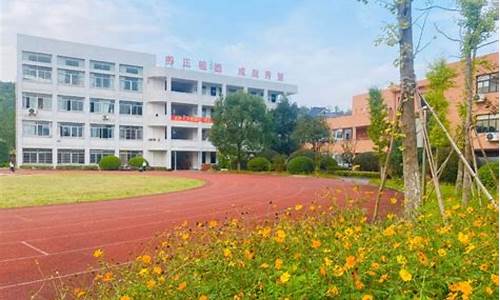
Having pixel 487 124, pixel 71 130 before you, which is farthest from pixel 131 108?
pixel 487 124

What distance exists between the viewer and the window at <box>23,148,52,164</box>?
34531 millimetres

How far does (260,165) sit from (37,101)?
19.2m

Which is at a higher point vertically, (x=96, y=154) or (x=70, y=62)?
(x=70, y=62)

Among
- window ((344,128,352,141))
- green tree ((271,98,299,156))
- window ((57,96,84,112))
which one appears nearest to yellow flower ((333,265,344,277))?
green tree ((271,98,299,156))

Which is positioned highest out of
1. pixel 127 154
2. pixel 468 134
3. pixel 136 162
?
pixel 468 134

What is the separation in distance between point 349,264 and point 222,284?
90 cm

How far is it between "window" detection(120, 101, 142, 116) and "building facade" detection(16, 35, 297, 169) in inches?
3.5

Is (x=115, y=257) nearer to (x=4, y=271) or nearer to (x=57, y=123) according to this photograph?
(x=4, y=271)

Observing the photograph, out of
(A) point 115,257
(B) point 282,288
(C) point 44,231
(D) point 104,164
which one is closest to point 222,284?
(B) point 282,288

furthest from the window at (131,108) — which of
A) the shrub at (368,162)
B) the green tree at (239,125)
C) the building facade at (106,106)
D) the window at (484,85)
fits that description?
the window at (484,85)

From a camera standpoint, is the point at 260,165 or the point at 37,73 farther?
the point at 37,73

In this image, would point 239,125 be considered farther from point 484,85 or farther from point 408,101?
point 408,101

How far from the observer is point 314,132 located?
31.4m

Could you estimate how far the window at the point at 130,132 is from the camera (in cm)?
3859
